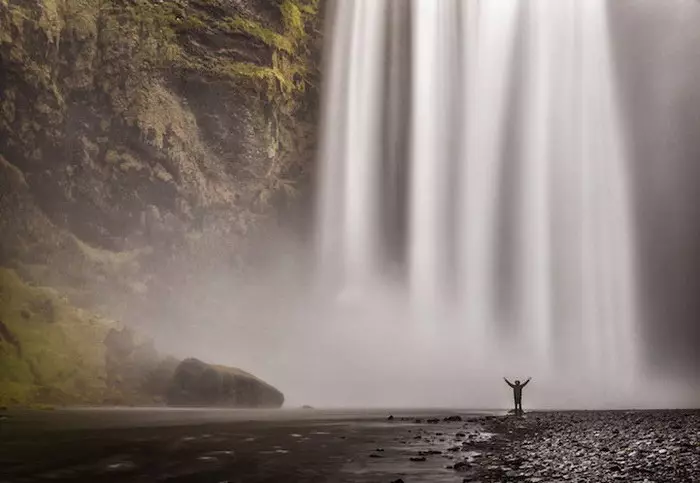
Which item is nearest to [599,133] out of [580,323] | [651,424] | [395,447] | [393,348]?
[580,323]

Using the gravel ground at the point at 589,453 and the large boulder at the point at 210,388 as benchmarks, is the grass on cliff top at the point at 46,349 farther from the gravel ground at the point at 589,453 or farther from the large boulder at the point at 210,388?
the gravel ground at the point at 589,453

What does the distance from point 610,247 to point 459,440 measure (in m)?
44.4

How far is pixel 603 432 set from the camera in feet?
75.2

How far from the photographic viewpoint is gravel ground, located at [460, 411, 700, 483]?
1309 centimetres

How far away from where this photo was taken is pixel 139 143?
5500 centimetres

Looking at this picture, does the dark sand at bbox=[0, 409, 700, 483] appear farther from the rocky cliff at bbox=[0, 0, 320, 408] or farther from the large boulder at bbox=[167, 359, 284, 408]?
the rocky cliff at bbox=[0, 0, 320, 408]

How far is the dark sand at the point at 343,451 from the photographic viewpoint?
13094 mm

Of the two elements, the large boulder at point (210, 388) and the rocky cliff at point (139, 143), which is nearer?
the large boulder at point (210, 388)

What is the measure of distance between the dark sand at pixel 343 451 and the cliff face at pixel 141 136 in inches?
1088

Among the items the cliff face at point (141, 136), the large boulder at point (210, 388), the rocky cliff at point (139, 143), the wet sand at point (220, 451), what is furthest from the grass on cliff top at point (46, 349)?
the wet sand at point (220, 451)

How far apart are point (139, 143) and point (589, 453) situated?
47.2m

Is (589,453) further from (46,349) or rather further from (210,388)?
(46,349)

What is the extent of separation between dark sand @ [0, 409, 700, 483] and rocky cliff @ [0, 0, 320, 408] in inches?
949

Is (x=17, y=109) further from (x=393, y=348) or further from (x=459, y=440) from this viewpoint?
(x=459, y=440)
